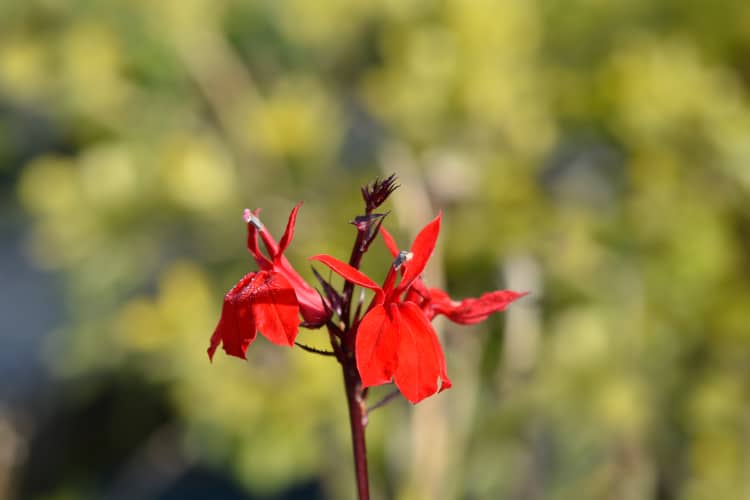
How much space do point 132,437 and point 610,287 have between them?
3.27 feet

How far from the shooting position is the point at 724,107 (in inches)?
55.9

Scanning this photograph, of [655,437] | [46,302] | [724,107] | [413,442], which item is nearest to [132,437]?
[46,302]

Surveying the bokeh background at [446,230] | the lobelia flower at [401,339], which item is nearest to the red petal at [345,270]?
the lobelia flower at [401,339]

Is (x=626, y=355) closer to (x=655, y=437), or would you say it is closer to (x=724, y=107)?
(x=655, y=437)

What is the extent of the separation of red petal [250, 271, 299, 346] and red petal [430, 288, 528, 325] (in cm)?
7

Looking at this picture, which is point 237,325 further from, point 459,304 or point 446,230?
point 446,230

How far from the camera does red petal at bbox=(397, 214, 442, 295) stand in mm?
314

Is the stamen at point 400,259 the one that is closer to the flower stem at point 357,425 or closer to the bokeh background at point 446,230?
the flower stem at point 357,425

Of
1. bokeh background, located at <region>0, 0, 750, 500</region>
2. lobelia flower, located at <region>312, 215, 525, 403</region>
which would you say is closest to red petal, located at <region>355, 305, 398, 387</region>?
lobelia flower, located at <region>312, 215, 525, 403</region>

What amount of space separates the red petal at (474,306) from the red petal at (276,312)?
0.07m

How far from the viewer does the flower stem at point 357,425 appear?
0.30m

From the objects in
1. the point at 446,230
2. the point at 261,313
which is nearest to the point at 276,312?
the point at 261,313

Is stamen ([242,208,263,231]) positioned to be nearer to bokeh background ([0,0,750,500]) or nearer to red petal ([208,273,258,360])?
red petal ([208,273,258,360])

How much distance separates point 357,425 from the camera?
297mm
